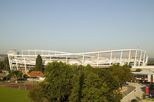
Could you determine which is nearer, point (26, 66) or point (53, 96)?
point (53, 96)

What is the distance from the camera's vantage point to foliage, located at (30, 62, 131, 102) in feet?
69.2

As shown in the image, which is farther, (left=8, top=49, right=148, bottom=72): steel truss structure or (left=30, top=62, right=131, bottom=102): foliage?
(left=8, top=49, right=148, bottom=72): steel truss structure

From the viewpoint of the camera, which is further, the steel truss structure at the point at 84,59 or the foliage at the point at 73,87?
the steel truss structure at the point at 84,59

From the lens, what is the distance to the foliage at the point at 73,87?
21078mm

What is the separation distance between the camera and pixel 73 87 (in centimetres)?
2389

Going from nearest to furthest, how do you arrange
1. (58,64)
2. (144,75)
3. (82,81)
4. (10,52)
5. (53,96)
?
(82,81) → (53,96) → (58,64) → (144,75) → (10,52)

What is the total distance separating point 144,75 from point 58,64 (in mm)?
47840

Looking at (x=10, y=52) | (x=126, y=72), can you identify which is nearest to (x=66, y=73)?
(x=126, y=72)

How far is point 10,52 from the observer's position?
11538cm

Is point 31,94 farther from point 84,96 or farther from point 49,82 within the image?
point 84,96

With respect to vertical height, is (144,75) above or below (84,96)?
below

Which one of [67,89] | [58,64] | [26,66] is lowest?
[26,66]

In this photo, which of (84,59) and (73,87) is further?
(84,59)

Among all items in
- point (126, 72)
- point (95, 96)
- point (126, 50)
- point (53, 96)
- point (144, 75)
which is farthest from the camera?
point (126, 50)
